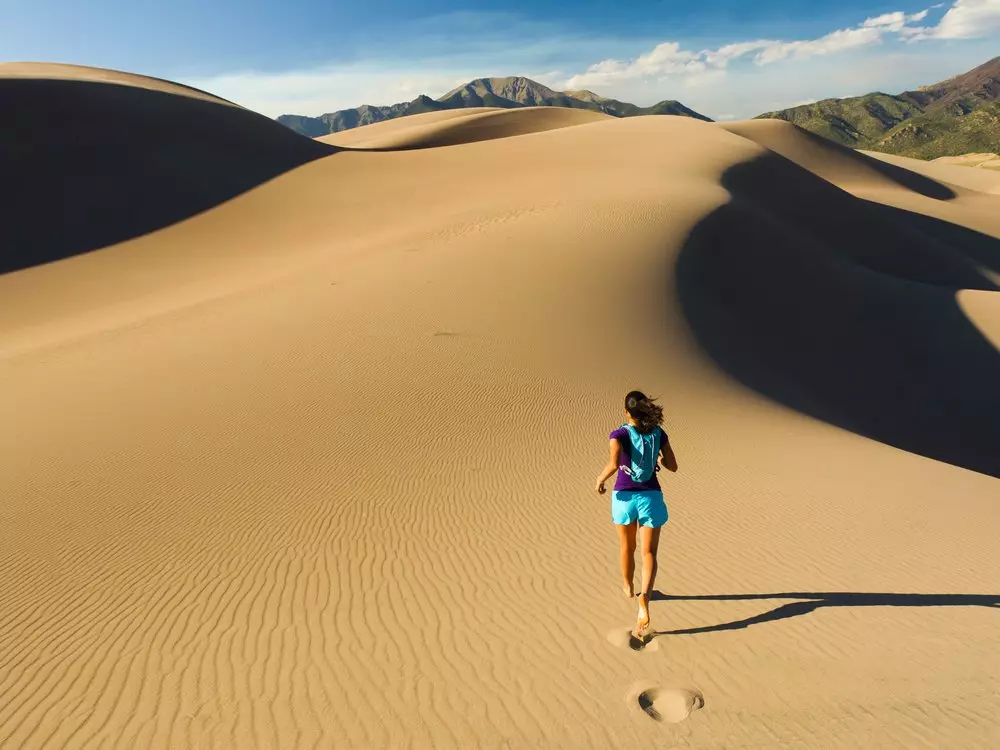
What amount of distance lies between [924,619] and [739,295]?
12.4 meters

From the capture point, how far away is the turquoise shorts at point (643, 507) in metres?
5.05

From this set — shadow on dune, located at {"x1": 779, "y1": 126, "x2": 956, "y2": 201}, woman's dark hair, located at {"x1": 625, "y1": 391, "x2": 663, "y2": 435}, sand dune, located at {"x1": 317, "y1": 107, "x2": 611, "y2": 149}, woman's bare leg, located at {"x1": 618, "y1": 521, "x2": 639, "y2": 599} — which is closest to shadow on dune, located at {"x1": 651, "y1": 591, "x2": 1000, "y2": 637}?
woman's bare leg, located at {"x1": 618, "y1": 521, "x2": 639, "y2": 599}

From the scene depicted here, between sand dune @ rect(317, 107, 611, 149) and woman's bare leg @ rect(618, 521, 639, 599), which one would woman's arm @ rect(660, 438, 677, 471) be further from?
sand dune @ rect(317, 107, 611, 149)

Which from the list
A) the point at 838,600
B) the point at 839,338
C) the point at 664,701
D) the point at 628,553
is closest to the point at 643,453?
the point at 628,553

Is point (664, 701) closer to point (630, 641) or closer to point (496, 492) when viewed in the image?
point (630, 641)

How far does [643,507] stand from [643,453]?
44 cm

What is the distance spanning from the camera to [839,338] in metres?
16.4

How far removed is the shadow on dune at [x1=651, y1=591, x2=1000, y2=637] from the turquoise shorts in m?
1.07

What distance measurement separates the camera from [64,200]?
26094mm

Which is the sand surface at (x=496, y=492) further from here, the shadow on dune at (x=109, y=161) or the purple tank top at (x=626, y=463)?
the shadow on dune at (x=109, y=161)

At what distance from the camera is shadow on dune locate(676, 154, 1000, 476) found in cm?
1347

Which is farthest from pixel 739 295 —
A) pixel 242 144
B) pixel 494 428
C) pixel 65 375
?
pixel 242 144

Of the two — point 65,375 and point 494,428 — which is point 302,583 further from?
point 65,375

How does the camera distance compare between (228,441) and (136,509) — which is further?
(228,441)
